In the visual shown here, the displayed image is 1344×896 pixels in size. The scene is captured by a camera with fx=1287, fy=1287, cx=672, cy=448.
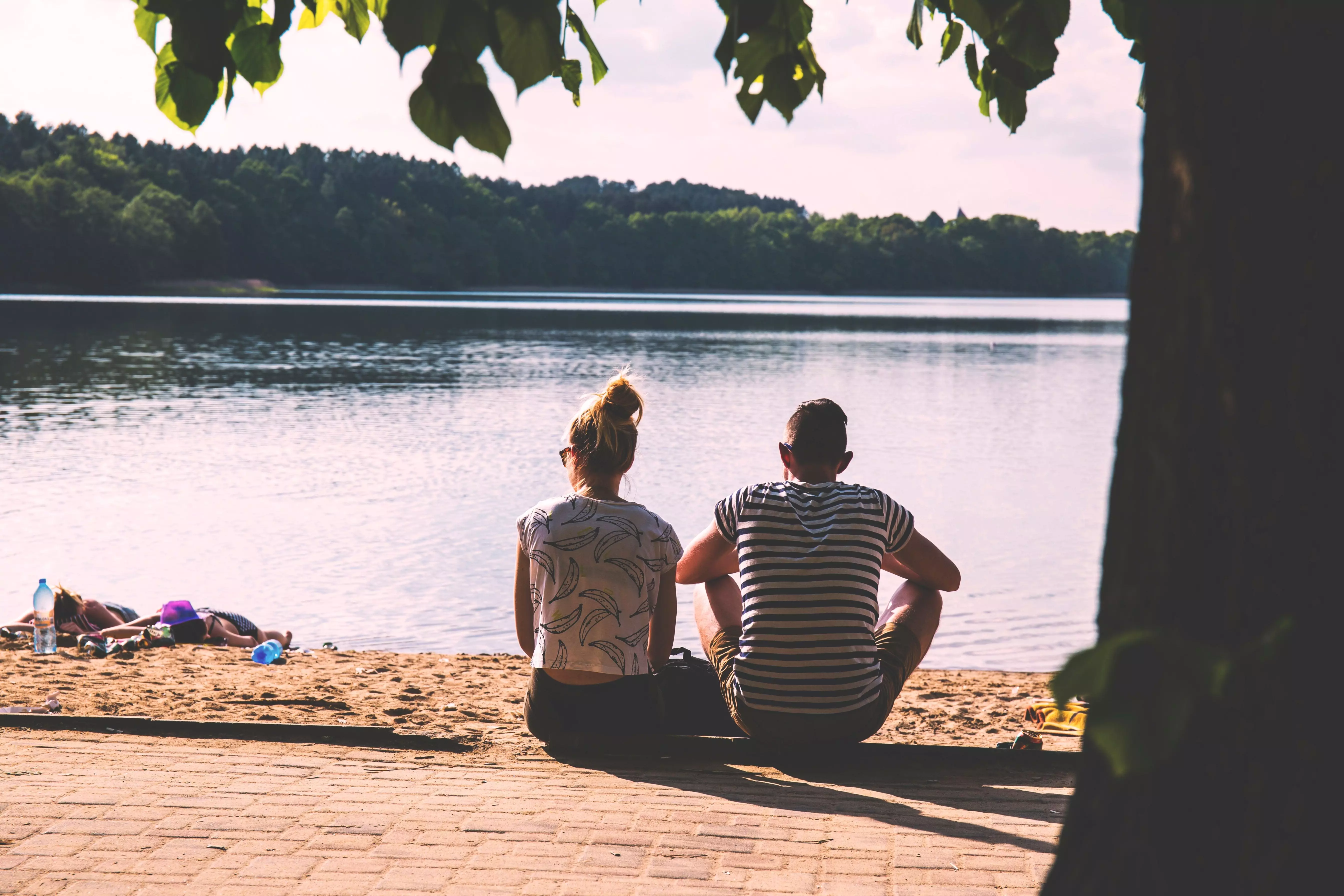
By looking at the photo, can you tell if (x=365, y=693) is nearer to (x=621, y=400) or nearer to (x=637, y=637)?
(x=637, y=637)

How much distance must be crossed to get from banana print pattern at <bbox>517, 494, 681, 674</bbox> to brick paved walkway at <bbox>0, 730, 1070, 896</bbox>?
420 mm

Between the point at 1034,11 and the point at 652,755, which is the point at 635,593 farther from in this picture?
the point at 1034,11

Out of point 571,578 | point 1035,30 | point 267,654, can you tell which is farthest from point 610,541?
point 267,654

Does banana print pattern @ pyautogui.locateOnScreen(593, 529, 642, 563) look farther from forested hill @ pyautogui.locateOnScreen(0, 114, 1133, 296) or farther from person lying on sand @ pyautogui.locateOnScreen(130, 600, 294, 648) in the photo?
forested hill @ pyautogui.locateOnScreen(0, 114, 1133, 296)

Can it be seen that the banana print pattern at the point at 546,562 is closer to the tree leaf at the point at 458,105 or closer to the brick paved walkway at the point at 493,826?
the brick paved walkway at the point at 493,826

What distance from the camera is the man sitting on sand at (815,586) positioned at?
4035 mm

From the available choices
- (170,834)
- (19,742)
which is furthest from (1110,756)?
(19,742)

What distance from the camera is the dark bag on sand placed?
15.0 feet

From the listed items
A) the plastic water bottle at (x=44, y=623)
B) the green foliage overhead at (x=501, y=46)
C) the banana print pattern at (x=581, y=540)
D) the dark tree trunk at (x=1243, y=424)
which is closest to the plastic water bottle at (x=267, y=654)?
the plastic water bottle at (x=44, y=623)

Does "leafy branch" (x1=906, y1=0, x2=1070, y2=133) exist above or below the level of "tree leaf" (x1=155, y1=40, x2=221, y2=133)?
above

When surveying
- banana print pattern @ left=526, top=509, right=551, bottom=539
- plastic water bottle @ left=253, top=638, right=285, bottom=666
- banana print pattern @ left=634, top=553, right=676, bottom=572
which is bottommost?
plastic water bottle @ left=253, top=638, right=285, bottom=666

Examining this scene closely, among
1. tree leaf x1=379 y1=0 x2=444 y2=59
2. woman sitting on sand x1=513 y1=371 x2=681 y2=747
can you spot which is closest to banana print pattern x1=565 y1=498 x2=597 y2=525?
woman sitting on sand x1=513 y1=371 x2=681 y2=747

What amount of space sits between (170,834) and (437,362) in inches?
1388

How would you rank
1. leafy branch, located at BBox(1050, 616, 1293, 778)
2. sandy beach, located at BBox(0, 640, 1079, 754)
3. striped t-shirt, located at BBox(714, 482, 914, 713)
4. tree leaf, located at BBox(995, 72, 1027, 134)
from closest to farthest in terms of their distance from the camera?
leafy branch, located at BBox(1050, 616, 1293, 778) < tree leaf, located at BBox(995, 72, 1027, 134) < striped t-shirt, located at BBox(714, 482, 914, 713) < sandy beach, located at BBox(0, 640, 1079, 754)
